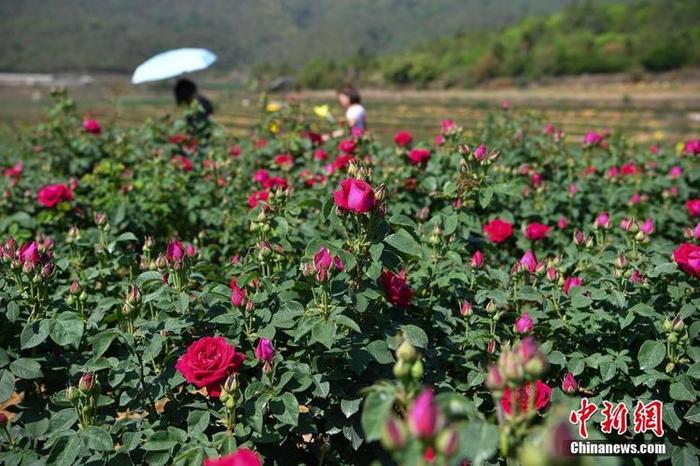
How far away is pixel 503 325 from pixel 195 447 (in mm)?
1107

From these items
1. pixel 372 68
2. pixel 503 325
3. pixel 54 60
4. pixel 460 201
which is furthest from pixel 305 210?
pixel 54 60

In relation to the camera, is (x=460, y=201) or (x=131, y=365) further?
(x=460, y=201)

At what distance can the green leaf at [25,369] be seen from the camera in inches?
64.0

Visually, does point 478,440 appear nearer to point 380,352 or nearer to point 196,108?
point 380,352

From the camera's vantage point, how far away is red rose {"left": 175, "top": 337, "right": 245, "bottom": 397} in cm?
145

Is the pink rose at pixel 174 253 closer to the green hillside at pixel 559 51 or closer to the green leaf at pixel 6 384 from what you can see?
the green leaf at pixel 6 384

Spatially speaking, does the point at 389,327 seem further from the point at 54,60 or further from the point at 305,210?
the point at 54,60

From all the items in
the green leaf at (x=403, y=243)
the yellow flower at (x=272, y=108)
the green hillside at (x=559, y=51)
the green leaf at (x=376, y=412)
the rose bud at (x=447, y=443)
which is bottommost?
the green leaf at (x=376, y=412)

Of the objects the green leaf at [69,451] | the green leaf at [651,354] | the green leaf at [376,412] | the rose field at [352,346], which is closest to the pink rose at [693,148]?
the rose field at [352,346]


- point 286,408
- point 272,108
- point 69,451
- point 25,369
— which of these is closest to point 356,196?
point 286,408

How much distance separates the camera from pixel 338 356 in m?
1.66

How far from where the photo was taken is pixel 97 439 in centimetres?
145

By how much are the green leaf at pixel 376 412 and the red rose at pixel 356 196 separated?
0.64 metres

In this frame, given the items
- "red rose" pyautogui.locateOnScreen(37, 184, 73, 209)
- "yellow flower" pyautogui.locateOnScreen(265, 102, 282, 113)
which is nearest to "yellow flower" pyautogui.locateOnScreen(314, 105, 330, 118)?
"yellow flower" pyautogui.locateOnScreen(265, 102, 282, 113)
